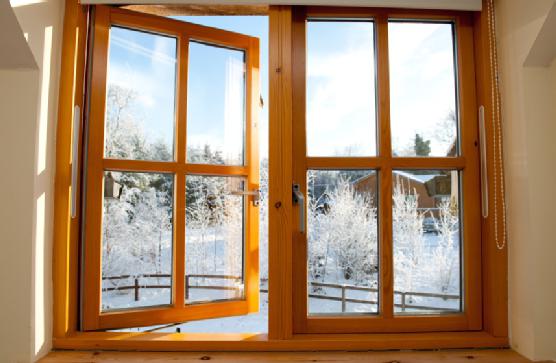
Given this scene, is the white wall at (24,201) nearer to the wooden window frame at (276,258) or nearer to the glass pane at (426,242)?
the wooden window frame at (276,258)

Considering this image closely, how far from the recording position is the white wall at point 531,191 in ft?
4.37

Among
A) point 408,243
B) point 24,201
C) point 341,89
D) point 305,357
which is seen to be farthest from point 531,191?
point 24,201

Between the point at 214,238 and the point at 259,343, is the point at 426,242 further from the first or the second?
the point at 214,238

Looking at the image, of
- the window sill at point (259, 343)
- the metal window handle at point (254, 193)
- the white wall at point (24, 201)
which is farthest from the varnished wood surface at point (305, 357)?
the metal window handle at point (254, 193)

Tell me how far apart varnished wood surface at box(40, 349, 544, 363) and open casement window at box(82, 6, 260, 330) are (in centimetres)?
16

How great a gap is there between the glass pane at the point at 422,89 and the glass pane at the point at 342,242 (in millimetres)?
264

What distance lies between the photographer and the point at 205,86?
5.58ft

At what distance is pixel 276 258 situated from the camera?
1437 mm

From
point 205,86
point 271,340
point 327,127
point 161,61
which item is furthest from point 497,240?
point 161,61

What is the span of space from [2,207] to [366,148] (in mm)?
1418

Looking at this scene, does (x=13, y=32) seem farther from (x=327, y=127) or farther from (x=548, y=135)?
(x=548, y=135)

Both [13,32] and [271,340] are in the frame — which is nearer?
[13,32]

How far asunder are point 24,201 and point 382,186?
54.2 inches

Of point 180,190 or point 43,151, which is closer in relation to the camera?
point 43,151
